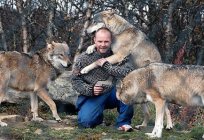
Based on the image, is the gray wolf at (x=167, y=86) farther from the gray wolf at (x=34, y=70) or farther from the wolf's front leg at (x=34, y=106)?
the wolf's front leg at (x=34, y=106)

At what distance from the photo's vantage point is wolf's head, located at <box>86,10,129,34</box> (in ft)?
22.9

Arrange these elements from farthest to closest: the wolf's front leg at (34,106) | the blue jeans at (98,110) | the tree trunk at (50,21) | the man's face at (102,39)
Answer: the tree trunk at (50,21), the wolf's front leg at (34,106), the blue jeans at (98,110), the man's face at (102,39)

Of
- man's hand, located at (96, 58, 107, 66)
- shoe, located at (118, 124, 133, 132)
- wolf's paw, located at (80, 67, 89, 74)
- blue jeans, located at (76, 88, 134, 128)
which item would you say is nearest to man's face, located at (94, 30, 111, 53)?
man's hand, located at (96, 58, 107, 66)

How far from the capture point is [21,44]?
32.0ft

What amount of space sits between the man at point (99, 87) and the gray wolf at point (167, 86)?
0.56m

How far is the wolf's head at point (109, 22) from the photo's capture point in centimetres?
696

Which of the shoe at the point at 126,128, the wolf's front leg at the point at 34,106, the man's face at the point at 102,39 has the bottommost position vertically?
the shoe at the point at 126,128

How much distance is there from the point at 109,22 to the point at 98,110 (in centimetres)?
161

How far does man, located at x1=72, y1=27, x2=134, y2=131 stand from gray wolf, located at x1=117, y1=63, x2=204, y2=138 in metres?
0.56

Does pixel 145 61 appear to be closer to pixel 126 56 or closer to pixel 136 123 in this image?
pixel 126 56

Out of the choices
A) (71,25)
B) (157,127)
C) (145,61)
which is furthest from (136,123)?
(71,25)

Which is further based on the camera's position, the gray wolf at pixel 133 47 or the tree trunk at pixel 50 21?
the tree trunk at pixel 50 21

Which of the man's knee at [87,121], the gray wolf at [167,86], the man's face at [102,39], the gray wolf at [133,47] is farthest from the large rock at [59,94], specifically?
the gray wolf at [167,86]

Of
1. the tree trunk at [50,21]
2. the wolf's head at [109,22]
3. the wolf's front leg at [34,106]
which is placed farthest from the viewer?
the tree trunk at [50,21]
